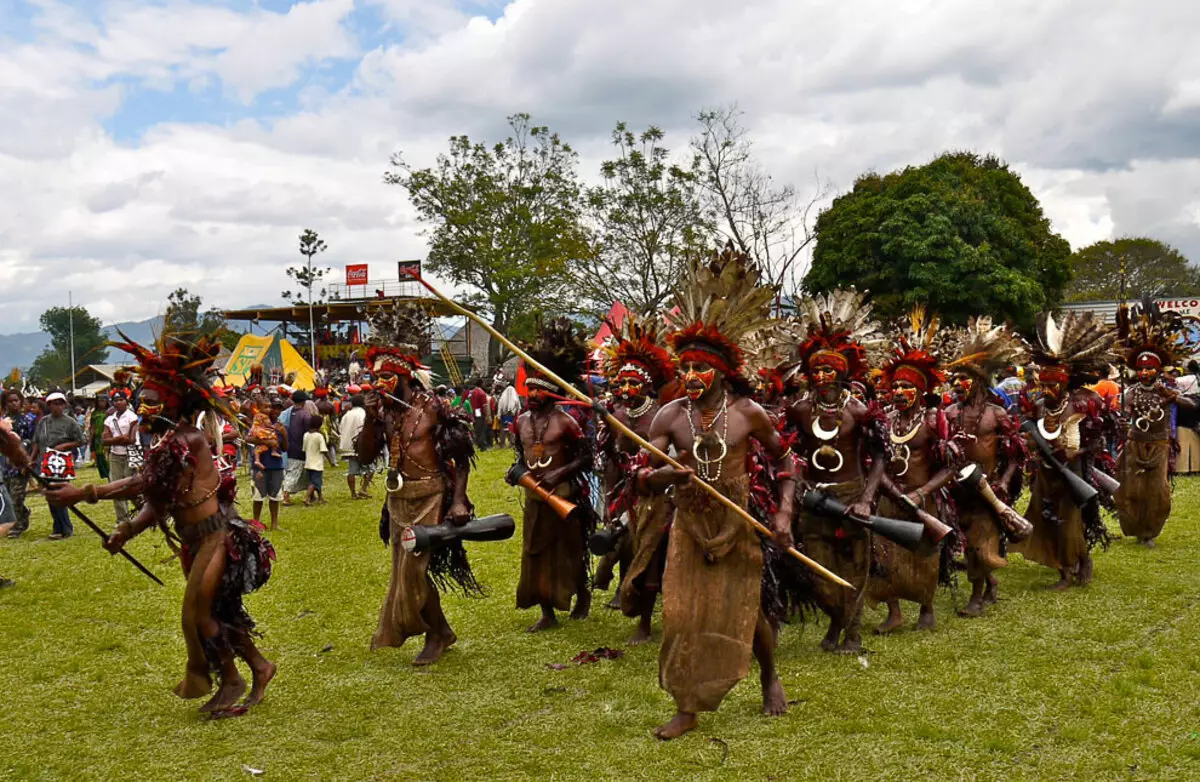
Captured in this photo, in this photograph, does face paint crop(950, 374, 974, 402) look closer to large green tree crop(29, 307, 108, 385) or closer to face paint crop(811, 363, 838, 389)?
face paint crop(811, 363, 838, 389)

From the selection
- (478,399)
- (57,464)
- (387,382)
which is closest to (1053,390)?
(387,382)

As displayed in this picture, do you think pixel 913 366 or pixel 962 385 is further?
pixel 962 385

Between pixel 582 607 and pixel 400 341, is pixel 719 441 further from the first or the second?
pixel 582 607

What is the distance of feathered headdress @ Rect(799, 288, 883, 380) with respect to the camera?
301 inches

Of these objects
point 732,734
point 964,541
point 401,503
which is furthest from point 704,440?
point 964,541

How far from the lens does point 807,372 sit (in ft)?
25.6

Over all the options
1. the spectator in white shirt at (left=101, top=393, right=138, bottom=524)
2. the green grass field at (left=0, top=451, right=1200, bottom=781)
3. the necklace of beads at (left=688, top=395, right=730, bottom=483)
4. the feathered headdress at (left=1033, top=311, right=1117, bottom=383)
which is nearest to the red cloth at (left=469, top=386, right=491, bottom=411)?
the spectator in white shirt at (left=101, top=393, right=138, bottom=524)

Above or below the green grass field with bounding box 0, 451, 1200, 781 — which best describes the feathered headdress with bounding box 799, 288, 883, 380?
above

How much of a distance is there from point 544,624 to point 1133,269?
62.9 meters

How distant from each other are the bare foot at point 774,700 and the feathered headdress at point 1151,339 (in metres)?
7.18

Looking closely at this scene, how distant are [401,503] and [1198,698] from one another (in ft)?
18.1

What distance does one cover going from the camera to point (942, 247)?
31.2 m

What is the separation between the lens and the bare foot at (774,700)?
618 centimetres

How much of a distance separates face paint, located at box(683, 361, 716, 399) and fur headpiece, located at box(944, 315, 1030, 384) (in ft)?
12.7
